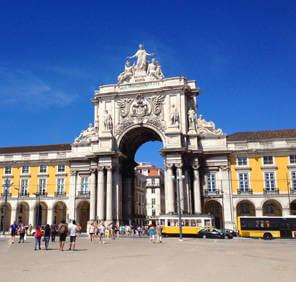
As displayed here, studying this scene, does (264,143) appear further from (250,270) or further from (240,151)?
(250,270)

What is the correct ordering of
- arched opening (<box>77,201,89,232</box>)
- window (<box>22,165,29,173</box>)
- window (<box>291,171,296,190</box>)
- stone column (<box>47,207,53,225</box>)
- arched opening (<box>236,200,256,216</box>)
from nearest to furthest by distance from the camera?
window (<box>291,171,296,190</box>)
arched opening (<box>236,200,256,216</box>)
stone column (<box>47,207,53,225</box>)
arched opening (<box>77,201,89,232</box>)
window (<box>22,165,29,173</box>)

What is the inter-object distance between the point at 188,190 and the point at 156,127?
35.2 feet

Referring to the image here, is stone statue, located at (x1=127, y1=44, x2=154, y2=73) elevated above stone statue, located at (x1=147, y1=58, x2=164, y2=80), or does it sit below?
above

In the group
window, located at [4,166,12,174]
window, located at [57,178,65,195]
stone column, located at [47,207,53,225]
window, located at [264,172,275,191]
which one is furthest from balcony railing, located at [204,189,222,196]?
window, located at [4,166,12,174]

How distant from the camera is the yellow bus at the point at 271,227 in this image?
120ft

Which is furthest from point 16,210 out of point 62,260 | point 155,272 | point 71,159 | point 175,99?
point 155,272

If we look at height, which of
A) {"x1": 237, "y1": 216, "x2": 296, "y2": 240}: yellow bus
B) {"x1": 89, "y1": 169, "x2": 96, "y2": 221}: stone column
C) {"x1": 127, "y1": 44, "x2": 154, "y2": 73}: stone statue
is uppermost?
{"x1": 127, "y1": 44, "x2": 154, "y2": 73}: stone statue

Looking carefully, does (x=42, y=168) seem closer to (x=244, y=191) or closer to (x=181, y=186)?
(x=181, y=186)

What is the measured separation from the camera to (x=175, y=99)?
52.3 m

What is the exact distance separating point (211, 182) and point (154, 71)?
19.9 meters

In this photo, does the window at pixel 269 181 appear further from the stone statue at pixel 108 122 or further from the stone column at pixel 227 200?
the stone statue at pixel 108 122

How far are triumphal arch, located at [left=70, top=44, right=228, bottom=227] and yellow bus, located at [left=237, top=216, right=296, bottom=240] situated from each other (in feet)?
34.9

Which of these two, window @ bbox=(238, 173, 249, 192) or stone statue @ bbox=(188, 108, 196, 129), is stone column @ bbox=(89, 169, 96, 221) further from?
window @ bbox=(238, 173, 249, 192)

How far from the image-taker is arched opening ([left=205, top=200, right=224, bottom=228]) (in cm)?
5319
